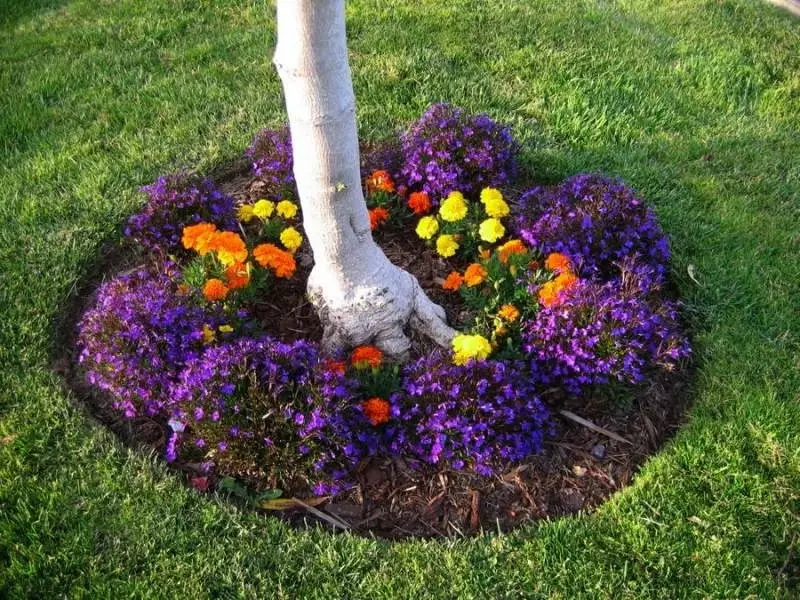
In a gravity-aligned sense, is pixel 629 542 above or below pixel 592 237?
below

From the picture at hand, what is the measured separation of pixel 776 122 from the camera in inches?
196

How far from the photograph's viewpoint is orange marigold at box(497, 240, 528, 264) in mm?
3637

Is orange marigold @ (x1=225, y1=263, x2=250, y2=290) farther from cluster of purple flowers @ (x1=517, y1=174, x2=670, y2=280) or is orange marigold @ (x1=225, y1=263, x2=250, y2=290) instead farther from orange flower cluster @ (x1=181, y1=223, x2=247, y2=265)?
cluster of purple flowers @ (x1=517, y1=174, x2=670, y2=280)

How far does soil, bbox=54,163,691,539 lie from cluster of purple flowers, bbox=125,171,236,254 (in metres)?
0.57

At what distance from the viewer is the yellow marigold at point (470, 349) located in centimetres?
318

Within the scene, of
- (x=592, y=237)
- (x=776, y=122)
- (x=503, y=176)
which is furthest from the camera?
(x=776, y=122)

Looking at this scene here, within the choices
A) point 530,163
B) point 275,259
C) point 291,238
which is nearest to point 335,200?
point 275,259

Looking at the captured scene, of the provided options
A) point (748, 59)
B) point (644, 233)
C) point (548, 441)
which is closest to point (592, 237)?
point (644, 233)

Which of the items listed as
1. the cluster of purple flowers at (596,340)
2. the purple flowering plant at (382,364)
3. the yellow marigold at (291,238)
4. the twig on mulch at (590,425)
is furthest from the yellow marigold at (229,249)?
the twig on mulch at (590,425)

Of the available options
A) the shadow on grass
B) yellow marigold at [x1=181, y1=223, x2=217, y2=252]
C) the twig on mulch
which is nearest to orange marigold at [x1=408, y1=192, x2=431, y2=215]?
yellow marigold at [x1=181, y1=223, x2=217, y2=252]

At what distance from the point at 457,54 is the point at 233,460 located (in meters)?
3.75

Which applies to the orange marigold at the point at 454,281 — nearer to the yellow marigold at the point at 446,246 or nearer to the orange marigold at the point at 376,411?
the yellow marigold at the point at 446,246

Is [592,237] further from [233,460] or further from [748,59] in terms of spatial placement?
[748,59]

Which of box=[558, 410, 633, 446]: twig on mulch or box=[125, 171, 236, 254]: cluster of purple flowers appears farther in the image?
box=[125, 171, 236, 254]: cluster of purple flowers
